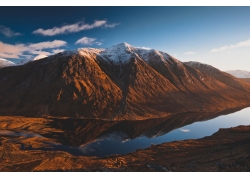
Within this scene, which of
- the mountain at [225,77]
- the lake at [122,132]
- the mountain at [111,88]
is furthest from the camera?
the mountain at [225,77]

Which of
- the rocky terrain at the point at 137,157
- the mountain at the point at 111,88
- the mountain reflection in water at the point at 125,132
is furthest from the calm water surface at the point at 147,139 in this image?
the mountain at the point at 111,88

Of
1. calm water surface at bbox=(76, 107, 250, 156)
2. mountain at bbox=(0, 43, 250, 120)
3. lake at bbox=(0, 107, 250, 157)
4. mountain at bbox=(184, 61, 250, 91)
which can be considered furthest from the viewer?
mountain at bbox=(184, 61, 250, 91)

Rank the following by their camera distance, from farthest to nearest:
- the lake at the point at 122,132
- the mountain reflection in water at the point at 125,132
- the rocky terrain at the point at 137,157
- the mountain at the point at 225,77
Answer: the mountain at the point at 225,77 < the mountain reflection in water at the point at 125,132 < the lake at the point at 122,132 < the rocky terrain at the point at 137,157

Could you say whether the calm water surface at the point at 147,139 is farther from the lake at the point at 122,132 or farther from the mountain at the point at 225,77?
the mountain at the point at 225,77

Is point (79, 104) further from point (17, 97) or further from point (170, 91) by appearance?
point (170, 91)

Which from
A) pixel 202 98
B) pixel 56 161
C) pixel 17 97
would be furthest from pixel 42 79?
pixel 202 98

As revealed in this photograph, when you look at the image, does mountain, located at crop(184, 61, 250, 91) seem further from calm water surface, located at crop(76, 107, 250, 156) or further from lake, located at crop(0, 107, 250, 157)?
calm water surface, located at crop(76, 107, 250, 156)

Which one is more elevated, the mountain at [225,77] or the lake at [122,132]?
the mountain at [225,77]

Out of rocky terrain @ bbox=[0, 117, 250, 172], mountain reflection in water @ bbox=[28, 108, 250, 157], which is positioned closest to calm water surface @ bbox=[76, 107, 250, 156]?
mountain reflection in water @ bbox=[28, 108, 250, 157]

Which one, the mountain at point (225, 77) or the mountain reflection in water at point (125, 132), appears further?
the mountain at point (225, 77)
